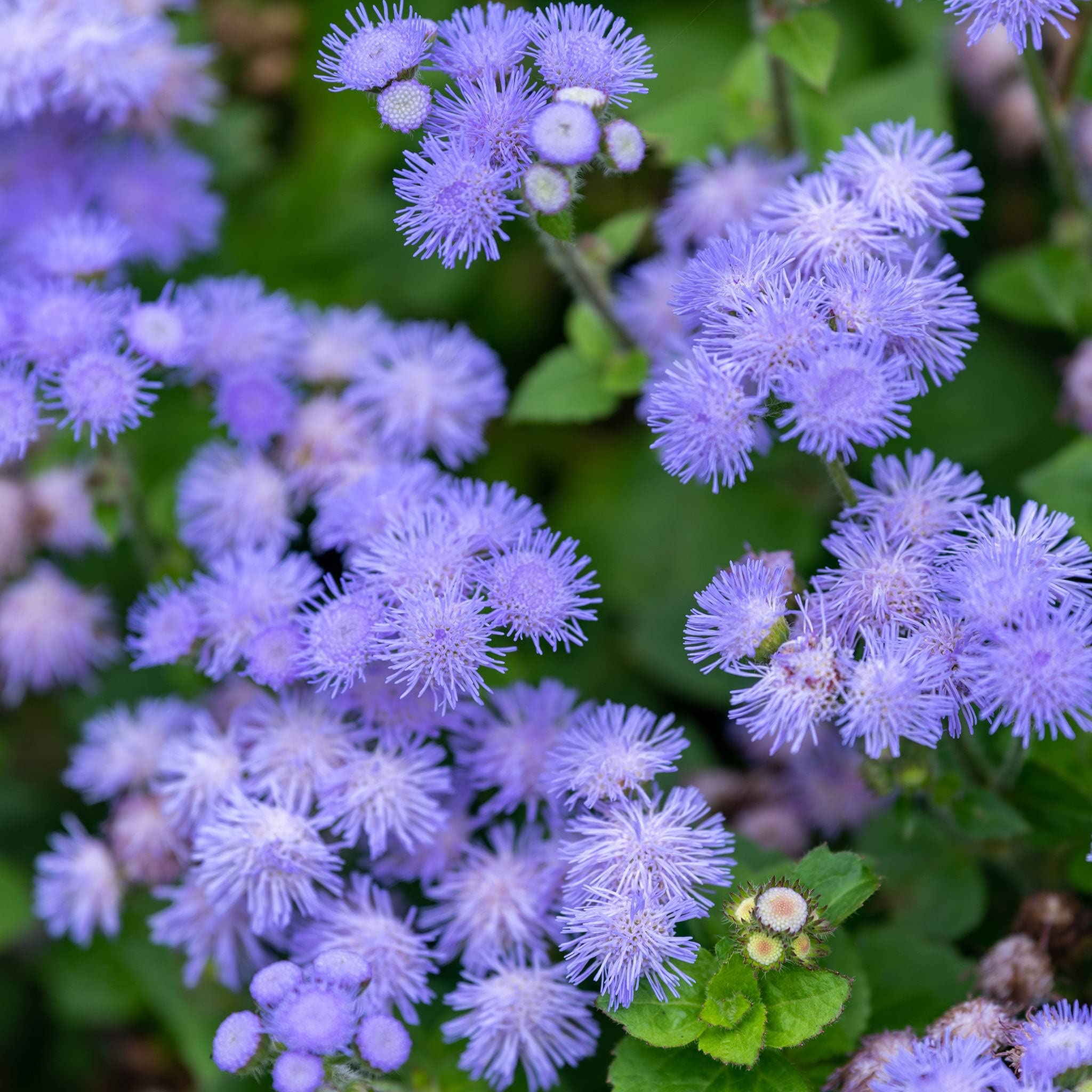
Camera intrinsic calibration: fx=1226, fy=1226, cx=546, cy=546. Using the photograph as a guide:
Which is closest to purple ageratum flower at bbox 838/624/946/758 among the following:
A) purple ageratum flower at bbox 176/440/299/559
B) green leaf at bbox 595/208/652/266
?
green leaf at bbox 595/208/652/266

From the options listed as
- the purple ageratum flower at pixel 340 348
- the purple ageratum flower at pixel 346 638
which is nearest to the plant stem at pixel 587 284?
the purple ageratum flower at pixel 340 348

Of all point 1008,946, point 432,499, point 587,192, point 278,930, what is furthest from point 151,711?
point 587,192

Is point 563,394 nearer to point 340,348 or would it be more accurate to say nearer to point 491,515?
point 340,348

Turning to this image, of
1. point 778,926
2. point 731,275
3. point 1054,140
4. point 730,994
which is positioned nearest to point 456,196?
point 731,275

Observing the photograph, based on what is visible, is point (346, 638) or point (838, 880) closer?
point (838, 880)

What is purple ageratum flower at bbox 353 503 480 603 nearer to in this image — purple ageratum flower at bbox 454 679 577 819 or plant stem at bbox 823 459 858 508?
purple ageratum flower at bbox 454 679 577 819
